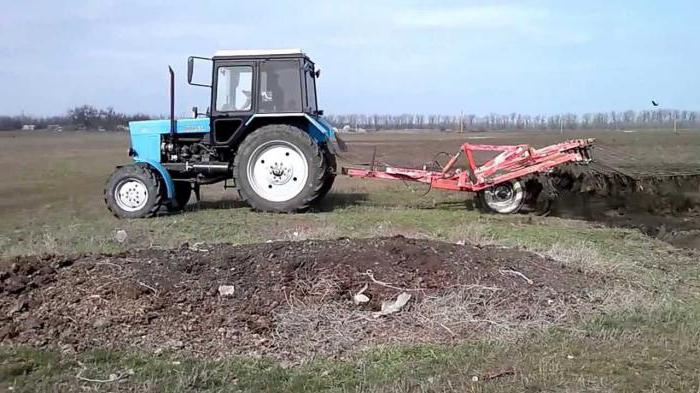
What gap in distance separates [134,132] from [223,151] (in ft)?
5.50

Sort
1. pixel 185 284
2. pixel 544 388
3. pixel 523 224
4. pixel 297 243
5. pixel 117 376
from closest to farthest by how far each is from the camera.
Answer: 1. pixel 544 388
2. pixel 117 376
3. pixel 185 284
4. pixel 297 243
5. pixel 523 224

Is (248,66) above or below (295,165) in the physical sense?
above

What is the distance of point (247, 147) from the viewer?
12.4 metres

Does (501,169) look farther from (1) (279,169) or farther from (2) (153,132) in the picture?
(2) (153,132)

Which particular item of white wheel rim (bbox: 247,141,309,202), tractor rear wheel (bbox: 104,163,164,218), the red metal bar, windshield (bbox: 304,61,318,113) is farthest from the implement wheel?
tractor rear wheel (bbox: 104,163,164,218)

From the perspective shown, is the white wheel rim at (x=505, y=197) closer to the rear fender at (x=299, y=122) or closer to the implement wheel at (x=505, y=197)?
the implement wheel at (x=505, y=197)

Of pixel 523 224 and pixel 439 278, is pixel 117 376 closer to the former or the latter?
pixel 439 278

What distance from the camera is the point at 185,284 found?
6.37 metres

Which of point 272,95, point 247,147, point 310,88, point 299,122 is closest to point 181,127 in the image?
point 247,147

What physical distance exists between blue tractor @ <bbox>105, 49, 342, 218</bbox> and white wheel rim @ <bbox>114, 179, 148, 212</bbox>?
16 mm

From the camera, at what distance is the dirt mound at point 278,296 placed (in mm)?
5559

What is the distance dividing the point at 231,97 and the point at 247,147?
0.97 m

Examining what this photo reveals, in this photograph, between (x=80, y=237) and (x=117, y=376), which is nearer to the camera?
(x=117, y=376)

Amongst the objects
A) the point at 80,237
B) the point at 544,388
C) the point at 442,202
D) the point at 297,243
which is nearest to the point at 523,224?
the point at 442,202
